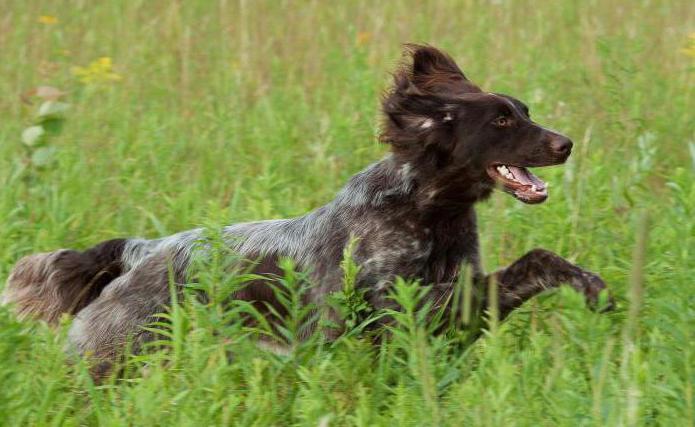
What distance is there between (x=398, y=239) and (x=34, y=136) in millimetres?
2701

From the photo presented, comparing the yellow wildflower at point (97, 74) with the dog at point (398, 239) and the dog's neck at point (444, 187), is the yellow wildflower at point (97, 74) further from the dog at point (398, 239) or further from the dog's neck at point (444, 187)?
the dog's neck at point (444, 187)

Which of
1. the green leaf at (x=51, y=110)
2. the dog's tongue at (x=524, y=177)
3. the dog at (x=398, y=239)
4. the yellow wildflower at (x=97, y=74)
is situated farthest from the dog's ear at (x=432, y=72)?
the yellow wildflower at (x=97, y=74)

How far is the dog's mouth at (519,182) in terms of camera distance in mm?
5020

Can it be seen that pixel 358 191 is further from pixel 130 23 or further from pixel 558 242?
pixel 130 23

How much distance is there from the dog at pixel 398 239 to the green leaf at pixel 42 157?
149 cm

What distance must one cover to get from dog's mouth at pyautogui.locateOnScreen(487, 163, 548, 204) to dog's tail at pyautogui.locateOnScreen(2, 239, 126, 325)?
175 centimetres

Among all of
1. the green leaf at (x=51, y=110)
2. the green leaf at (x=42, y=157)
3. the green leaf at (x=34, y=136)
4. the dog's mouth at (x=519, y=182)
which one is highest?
the dog's mouth at (x=519, y=182)

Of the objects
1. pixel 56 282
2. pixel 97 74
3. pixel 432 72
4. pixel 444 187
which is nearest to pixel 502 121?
pixel 444 187

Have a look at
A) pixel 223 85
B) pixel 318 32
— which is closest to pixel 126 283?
pixel 223 85

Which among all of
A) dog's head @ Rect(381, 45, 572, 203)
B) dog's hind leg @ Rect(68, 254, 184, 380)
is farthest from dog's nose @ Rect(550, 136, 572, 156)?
dog's hind leg @ Rect(68, 254, 184, 380)

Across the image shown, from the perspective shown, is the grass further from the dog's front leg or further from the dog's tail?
the dog's tail

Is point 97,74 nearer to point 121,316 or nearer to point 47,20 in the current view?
point 47,20

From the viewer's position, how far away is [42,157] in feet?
22.4

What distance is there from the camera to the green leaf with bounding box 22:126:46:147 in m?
6.82
